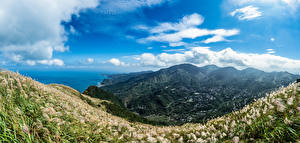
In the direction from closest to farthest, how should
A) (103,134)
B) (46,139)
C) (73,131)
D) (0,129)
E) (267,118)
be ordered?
(0,129) < (46,139) < (73,131) < (267,118) < (103,134)

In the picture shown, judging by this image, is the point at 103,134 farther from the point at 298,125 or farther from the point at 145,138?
the point at 298,125

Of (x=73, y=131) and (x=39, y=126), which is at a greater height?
(x=39, y=126)

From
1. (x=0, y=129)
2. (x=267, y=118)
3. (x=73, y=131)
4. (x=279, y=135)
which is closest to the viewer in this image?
(x=0, y=129)

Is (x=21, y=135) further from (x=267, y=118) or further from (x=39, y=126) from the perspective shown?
(x=267, y=118)

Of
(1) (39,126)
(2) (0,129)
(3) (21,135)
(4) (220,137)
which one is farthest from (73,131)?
(4) (220,137)

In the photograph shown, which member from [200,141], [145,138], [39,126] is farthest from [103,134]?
[200,141]

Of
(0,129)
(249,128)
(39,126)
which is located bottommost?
(249,128)

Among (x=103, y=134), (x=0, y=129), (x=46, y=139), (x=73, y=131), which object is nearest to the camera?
(x=0, y=129)

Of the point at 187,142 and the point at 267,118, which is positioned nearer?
the point at 267,118

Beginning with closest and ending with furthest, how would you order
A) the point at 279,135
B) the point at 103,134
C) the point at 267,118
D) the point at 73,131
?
1. the point at 279,135
2. the point at 73,131
3. the point at 267,118
4. the point at 103,134
